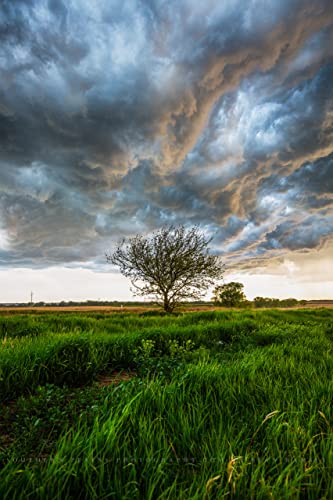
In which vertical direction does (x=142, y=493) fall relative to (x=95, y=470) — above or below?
below

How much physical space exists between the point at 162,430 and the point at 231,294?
58.9 metres

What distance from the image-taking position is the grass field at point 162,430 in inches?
65.1

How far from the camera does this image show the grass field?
1654mm

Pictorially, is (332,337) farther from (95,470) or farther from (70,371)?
(95,470)

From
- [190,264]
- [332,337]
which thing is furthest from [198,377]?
[190,264]

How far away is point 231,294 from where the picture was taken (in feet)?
193

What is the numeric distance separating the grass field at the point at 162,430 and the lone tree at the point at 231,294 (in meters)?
55.3

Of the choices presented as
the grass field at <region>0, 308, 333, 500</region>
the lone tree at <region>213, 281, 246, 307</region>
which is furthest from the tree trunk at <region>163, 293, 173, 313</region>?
the lone tree at <region>213, 281, 246, 307</region>

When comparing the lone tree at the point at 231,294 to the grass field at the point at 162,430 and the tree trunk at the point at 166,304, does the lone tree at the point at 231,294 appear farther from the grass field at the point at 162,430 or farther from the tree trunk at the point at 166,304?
the grass field at the point at 162,430

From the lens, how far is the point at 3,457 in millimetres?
2025

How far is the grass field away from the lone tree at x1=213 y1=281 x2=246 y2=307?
55338 mm

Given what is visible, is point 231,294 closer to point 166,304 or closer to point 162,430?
point 166,304

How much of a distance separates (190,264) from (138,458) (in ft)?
73.9

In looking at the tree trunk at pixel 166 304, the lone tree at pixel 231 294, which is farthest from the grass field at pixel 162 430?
the lone tree at pixel 231 294
